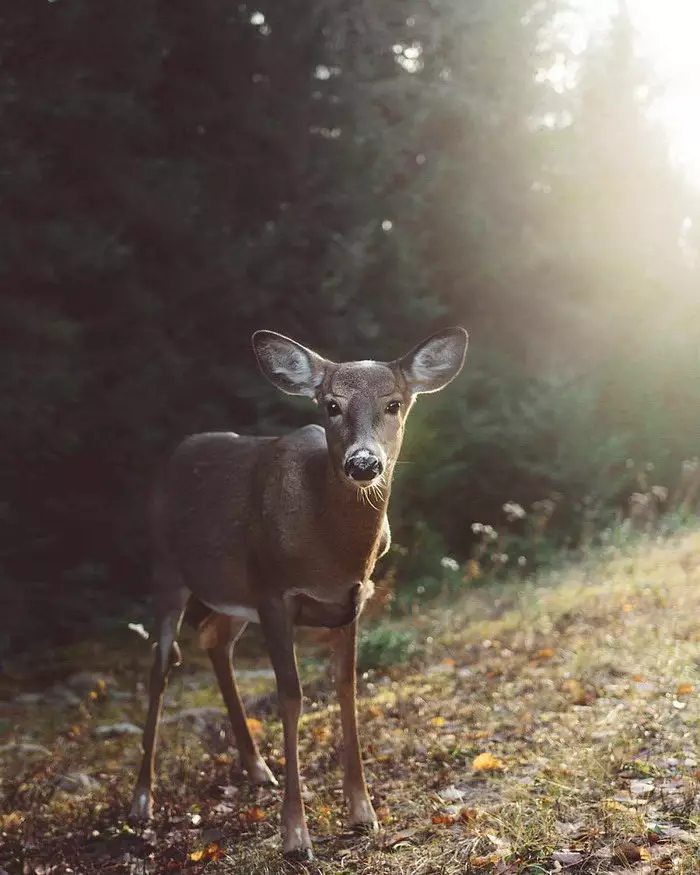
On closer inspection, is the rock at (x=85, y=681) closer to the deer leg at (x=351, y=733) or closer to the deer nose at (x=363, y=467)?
the deer leg at (x=351, y=733)

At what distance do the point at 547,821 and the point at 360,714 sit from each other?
2.50 m

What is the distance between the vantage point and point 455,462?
11484mm

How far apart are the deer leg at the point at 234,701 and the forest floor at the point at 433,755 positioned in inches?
5.4

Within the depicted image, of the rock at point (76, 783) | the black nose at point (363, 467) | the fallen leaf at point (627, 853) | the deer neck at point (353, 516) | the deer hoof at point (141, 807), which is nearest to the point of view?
the fallen leaf at point (627, 853)

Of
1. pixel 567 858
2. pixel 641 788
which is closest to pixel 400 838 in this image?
pixel 567 858

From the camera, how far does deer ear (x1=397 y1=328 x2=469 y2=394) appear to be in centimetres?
461

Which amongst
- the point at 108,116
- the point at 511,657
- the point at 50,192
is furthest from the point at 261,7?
the point at 511,657

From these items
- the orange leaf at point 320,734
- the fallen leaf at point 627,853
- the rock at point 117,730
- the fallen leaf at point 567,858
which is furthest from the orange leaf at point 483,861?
the rock at point 117,730

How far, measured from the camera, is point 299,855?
423cm

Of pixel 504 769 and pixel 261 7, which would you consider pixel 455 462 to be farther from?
pixel 504 769

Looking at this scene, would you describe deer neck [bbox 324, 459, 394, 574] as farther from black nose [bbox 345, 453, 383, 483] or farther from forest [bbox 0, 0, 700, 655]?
forest [bbox 0, 0, 700, 655]

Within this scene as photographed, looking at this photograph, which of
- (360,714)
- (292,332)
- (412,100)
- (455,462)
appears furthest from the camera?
(412,100)

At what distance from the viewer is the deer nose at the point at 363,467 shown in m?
3.90

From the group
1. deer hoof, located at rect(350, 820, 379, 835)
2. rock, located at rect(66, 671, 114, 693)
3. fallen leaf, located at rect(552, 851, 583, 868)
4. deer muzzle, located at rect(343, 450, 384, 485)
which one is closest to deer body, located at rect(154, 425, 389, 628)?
deer muzzle, located at rect(343, 450, 384, 485)
